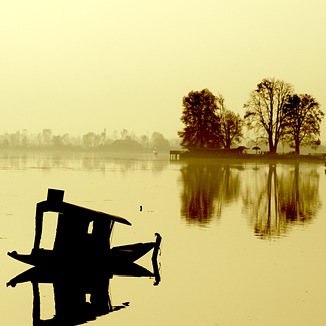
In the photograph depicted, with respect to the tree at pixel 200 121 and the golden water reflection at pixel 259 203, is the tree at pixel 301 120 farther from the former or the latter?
the golden water reflection at pixel 259 203

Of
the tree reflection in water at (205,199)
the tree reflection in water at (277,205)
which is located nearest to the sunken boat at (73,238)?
the tree reflection in water at (277,205)

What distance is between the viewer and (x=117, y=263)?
20562 mm

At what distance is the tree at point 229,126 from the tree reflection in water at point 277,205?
→ 261ft

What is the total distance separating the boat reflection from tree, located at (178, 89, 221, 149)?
11888 centimetres

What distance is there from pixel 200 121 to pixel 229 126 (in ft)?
26.8

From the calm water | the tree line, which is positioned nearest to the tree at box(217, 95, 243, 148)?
the tree line

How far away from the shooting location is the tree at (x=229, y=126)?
473 feet

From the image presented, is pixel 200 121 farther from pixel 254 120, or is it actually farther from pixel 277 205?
pixel 277 205

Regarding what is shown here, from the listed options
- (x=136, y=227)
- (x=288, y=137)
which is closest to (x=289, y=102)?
(x=288, y=137)

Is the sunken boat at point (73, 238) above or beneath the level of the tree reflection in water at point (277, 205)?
above

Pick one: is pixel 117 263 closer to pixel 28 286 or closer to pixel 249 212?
pixel 28 286

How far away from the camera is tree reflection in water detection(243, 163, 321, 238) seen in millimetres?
33344

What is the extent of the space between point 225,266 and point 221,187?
126ft

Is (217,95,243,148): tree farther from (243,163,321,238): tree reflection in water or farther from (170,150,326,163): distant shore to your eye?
(243,163,321,238): tree reflection in water
